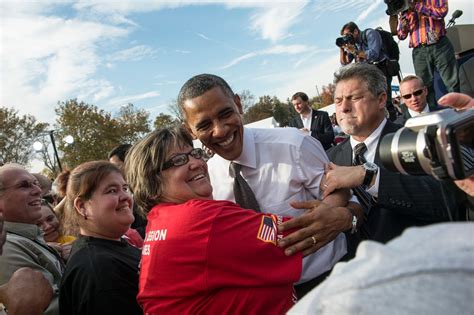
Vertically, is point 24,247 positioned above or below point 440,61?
below

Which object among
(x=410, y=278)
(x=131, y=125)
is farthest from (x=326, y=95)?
(x=410, y=278)

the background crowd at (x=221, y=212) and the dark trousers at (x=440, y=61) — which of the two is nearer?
the background crowd at (x=221, y=212)

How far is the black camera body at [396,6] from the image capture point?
4586 millimetres

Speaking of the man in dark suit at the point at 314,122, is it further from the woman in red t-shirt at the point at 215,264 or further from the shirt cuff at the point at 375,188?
the woman in red t-shirt at the point at 215,264

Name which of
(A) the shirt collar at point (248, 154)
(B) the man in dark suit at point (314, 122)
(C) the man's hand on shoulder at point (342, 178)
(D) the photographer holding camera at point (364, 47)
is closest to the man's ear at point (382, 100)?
(C) the man's hand on shoulder at point (342, 178)

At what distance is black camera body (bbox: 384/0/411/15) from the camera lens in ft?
13.6

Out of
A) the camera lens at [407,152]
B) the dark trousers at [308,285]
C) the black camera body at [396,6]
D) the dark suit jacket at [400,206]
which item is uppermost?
the black camera body at [396,6]

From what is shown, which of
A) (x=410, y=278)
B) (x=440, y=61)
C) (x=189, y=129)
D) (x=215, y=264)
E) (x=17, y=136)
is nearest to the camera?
(x=410, y=278)

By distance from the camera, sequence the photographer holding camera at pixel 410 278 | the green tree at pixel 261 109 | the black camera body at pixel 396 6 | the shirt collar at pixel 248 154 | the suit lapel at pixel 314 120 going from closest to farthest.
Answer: the photographer holding camera at pixel 410 278 < the shirt collar at pixel 248 154 < the black camera body at pixel 396 6 < the suit lapel at pixel 314 120 < the green tree at pixel 261 109

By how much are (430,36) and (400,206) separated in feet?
11.2

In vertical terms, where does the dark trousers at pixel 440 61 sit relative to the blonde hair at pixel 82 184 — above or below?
above

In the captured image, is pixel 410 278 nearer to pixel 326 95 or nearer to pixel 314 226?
pixel 314 226

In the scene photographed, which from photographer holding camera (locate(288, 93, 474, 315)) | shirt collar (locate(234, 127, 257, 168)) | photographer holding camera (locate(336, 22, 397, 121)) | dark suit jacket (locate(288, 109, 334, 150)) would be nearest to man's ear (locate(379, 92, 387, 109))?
shirt collar (locate(234, 127, 257, 168))

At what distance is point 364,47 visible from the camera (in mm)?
4945
